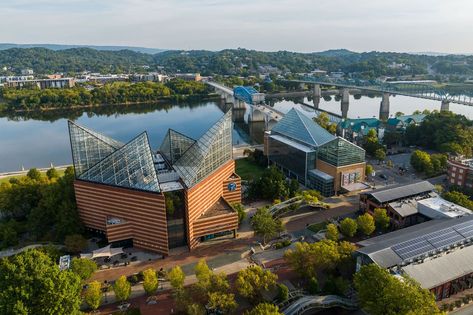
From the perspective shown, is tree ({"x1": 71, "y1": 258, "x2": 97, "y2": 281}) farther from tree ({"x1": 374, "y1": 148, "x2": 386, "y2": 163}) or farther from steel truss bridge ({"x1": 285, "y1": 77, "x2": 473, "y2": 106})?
steel truss bridge ({"x1": 285, "y1": 77, "x2": 473, "y2": 106})

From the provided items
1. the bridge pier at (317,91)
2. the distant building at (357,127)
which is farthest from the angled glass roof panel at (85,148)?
the bridge pier at (317,91)

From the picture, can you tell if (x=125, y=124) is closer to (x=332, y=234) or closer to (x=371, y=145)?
(x=371, y=145)

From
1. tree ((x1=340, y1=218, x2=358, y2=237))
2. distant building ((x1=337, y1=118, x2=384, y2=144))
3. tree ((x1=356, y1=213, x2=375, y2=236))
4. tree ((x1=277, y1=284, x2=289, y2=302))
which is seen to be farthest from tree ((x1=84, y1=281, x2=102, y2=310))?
distant building ((x1=337, y1=118, x2=384, y2=144))

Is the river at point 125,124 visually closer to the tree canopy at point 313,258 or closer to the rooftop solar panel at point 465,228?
the tree canopy at point 313,258

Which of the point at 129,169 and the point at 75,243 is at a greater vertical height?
the point at 129,169

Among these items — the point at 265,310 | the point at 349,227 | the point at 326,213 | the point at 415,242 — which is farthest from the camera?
the point at 326,213

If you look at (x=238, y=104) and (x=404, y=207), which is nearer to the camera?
(x=404, y=207)

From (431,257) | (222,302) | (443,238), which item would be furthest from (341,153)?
(222,302)
